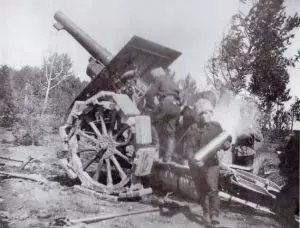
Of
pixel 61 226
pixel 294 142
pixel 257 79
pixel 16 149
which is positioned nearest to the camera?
pixel 61 226

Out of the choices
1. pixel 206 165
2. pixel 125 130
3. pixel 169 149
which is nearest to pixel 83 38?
pixel 125 130

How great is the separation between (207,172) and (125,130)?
1743 mm

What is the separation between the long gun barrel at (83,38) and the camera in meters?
6.80

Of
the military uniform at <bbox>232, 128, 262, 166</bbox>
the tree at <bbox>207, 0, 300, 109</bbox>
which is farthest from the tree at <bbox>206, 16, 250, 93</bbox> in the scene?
the military uniform at <bbox>232, 128, 262, 166</bbox>

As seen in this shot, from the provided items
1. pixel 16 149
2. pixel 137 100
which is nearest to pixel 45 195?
pixel 137 100

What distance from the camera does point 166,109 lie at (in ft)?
18.2

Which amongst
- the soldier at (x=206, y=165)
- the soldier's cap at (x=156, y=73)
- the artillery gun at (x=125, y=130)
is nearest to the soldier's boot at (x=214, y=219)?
the soldier at (x=206, y=165)

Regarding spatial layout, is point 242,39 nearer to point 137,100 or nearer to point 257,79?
point 257,79

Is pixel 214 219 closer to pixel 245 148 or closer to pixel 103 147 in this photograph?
pixel 103 147

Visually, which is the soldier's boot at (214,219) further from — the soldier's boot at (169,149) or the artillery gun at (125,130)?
the soldier's boot at (169,149)

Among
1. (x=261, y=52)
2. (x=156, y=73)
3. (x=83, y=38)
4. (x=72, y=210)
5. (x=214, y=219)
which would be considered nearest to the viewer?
(x=214, y=219)

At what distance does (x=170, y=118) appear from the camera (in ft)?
18.1

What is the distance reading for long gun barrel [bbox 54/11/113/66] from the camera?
6.80m

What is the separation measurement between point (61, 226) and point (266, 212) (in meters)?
3.12
